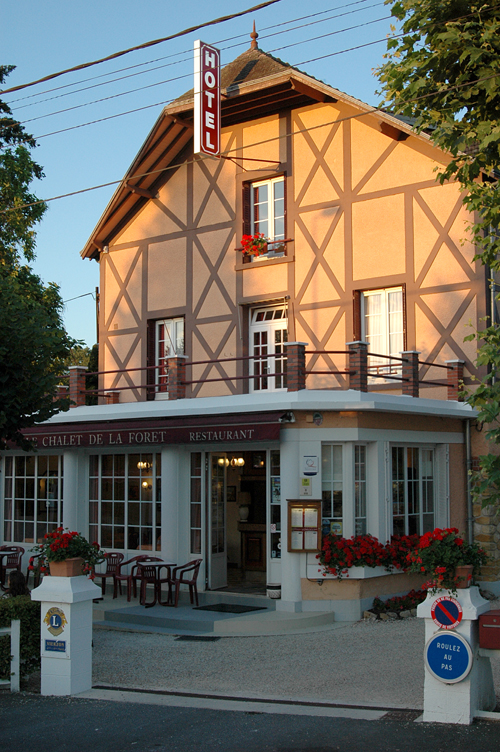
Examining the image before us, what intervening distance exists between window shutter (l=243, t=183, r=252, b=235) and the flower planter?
956 cm

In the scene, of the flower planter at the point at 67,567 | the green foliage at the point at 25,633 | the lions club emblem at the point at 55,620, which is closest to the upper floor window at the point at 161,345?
the flower planter at the point at 67,567

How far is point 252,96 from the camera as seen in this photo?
647 inches

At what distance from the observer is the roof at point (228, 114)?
15508 millimetres

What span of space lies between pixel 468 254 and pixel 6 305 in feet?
25.9

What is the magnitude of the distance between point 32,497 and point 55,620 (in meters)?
8.84

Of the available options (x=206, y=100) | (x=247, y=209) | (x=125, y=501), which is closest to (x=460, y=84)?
(x=206, y=100)

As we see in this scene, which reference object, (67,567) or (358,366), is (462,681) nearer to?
(67,567)

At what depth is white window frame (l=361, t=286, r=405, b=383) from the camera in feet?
49.9

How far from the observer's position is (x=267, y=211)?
1689 cm

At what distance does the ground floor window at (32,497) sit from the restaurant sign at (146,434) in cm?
111

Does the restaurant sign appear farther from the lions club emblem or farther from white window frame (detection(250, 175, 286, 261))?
white window frame (detection(250, 175, 286, 261))

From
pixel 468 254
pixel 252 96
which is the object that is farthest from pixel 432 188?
pixel 252 96

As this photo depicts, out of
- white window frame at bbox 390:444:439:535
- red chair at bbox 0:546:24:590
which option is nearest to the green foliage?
white window frame at bbox 390:444:439:535

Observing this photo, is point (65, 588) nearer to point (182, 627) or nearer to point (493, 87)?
point (182, 627)
